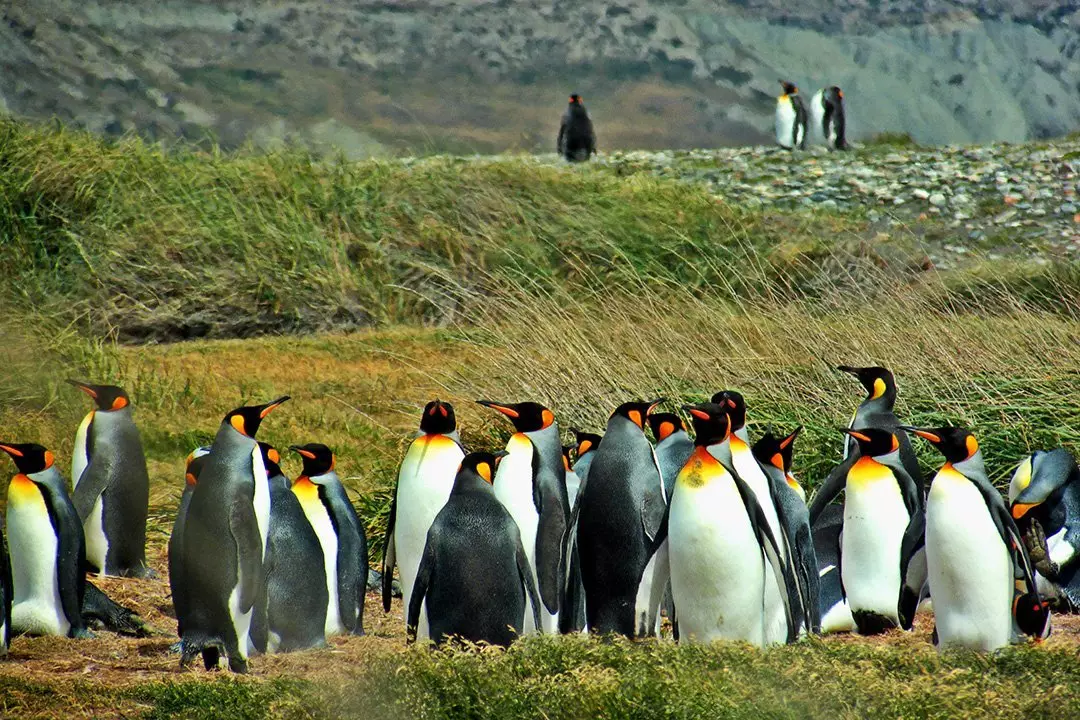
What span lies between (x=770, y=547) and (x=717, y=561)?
236 millimetres

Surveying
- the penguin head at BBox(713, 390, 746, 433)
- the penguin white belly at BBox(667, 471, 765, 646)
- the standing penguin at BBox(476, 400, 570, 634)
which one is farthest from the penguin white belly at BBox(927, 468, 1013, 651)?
the standing penguin at BBox(476, 400, 570, 634)

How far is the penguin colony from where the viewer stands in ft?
16.8

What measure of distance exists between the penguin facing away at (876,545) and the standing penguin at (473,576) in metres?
1.77

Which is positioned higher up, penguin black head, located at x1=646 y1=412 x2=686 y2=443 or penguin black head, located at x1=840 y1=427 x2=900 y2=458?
penguin black head, located at x1=646 y1=412 x2=686 y2=443

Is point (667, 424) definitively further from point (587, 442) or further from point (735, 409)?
point (587, 442)

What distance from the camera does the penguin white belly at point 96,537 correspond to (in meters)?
7.04

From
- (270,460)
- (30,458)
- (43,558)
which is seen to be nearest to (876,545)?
(270,460)

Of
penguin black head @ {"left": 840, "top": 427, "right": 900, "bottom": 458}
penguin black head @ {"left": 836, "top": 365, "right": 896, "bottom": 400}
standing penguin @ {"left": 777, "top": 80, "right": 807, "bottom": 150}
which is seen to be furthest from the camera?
standing penguin @ {"left": 777, "top": 80, "right": 807, "bottom": 150}

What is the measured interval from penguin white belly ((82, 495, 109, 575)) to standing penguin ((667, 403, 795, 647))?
3.29 meters

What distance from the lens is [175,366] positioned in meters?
12.2

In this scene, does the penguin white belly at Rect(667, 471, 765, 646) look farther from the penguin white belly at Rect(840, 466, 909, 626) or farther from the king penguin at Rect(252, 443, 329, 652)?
the king penguin at Rect(252, 443, 329, 652)

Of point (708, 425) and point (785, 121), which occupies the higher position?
point (785, 121)

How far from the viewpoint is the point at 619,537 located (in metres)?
5.43

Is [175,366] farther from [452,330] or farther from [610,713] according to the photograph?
[610,713]
